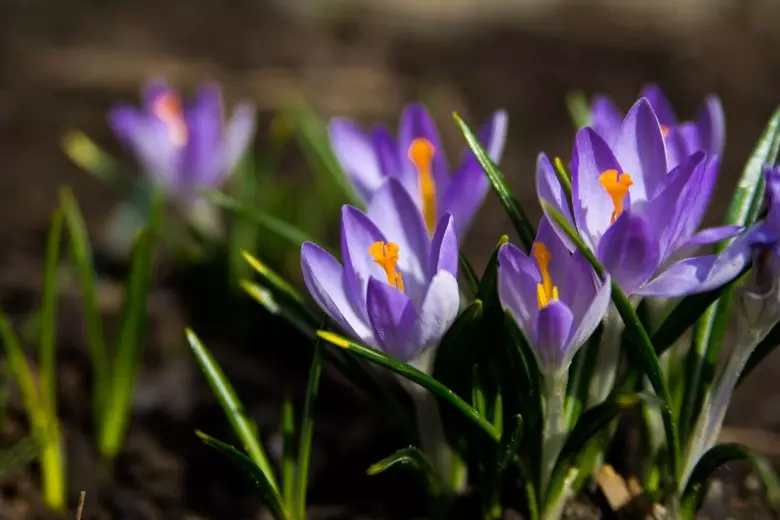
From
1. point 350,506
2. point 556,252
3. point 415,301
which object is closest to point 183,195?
point 350,506

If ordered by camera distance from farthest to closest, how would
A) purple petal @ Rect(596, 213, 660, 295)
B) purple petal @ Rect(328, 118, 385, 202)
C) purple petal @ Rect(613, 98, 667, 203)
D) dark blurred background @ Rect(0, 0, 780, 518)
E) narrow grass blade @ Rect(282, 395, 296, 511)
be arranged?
dark blurred background @ Rect(0, 0, 780, 518)
purple petal @ Rect(328, 118, 385, 202)
narrow grass blade @ Rect(282, 395, 296, 511)
purple petal @ Rect(613, 98, 667, 203)
purple petal @ Rect(596, 213, 660, 295)

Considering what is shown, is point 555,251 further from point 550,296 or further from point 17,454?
point 17,454

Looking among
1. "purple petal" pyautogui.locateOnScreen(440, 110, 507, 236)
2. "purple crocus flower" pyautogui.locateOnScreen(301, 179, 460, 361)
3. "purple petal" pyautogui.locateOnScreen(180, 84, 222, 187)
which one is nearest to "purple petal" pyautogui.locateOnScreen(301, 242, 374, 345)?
"purple crocus flower" pyautogui.locateOnScreen(301, 179, 460, 361)

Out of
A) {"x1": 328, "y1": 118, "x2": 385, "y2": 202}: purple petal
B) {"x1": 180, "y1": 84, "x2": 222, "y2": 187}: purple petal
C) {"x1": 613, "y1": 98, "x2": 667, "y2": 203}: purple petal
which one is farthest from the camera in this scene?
{"x1": 180, "y1": 84, "x2": 222, "y2": 187}: purple petal

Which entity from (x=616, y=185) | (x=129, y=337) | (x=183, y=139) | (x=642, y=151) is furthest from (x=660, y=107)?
(x=183, y=139)

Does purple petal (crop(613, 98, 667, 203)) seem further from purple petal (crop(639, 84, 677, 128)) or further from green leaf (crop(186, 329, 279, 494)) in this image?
green leaf (crop(186, 329, 279, 494))

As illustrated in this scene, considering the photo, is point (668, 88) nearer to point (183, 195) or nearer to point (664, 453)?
point (183, 195)
